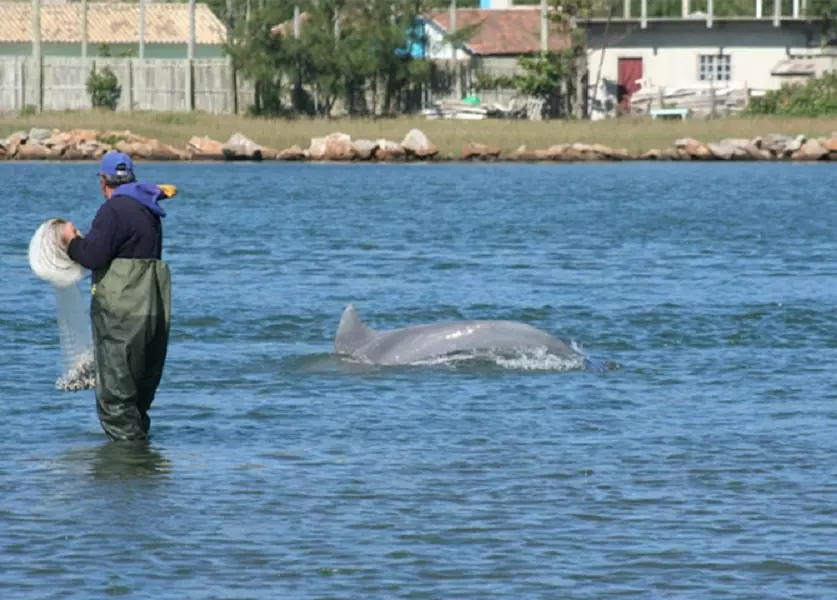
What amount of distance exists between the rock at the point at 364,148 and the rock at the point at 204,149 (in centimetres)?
427

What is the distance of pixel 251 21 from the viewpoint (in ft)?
218

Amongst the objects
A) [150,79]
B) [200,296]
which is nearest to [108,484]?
[200,296]

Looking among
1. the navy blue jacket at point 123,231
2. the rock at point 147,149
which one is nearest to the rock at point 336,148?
the rock at point 147,149

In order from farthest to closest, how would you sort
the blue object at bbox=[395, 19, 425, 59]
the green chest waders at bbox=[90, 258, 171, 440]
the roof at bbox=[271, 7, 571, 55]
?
the roof at bbox=[271, 7, 571, 55] → the blue object at bbox=[395, 19, 425, 59] → the green chest waders at bbox=[90, 258, 171, 440]

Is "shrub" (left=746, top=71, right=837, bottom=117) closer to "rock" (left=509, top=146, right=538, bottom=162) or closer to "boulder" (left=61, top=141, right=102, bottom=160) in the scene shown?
"rock" (left=509, top=146, right=538, bottom=162)

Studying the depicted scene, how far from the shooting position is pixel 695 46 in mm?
70188

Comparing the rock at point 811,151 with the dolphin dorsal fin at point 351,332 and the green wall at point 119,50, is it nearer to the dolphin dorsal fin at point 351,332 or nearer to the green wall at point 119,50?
the green wall at point 119,50

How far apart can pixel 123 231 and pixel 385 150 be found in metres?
50.7

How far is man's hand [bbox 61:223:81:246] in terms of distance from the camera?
42.0 ft

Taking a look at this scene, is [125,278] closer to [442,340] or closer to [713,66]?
[442,340]

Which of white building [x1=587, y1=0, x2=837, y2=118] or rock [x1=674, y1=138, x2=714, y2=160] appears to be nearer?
rock [x1=674, y1=138, x2=714, y2=160]

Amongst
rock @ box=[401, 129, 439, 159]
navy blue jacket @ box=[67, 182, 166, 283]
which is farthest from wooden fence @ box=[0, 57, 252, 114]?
navy blue jacket @ box=[67, 182, 166, 283]

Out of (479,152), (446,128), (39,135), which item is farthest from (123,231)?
(446,128)

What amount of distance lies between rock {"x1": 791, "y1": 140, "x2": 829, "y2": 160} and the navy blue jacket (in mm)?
53260
